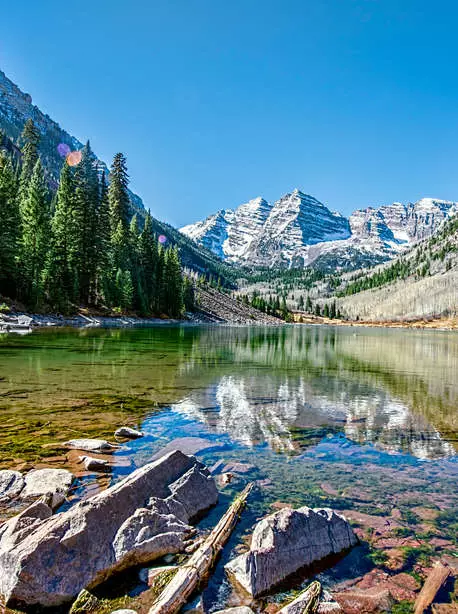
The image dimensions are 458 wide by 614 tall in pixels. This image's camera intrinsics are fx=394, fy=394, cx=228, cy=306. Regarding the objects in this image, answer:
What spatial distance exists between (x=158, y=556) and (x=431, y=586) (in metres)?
3.97

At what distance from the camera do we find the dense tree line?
60.0 metres

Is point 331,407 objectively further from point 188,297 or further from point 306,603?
point 188,297

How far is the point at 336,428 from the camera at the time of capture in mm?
14180

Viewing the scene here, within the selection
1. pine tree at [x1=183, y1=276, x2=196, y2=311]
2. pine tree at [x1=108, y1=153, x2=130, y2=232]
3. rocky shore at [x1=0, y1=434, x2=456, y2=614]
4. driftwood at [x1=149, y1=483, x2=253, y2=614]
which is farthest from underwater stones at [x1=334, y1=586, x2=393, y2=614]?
pine tree at [x1=183, y1=276, x2=196, y2=311]

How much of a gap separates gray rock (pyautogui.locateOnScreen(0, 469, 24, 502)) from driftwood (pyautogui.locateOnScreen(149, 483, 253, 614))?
3882mm

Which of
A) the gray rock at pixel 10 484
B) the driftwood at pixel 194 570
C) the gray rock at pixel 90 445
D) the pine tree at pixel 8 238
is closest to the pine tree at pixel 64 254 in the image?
the pine tree at pixel 8 238

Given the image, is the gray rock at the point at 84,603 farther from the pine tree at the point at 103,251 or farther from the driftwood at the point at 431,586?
the pine tree at the point at 103,251

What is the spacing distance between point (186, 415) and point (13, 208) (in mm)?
56990

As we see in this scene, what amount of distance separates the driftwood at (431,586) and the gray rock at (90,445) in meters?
7.57

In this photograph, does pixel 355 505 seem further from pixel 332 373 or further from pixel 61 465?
pixel 332 373

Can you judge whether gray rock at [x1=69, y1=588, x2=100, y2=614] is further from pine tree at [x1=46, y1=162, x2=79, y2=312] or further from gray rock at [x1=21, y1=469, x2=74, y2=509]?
pine tree at [x1=46, y1=162, x2=79, y2=312]

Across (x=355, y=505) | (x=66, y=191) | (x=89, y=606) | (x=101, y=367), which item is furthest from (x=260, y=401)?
(x=66, y=191)

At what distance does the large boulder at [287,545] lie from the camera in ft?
17.9

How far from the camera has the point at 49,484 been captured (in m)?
7.82
